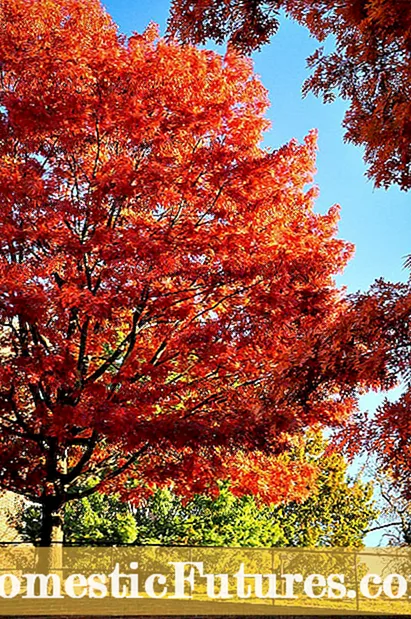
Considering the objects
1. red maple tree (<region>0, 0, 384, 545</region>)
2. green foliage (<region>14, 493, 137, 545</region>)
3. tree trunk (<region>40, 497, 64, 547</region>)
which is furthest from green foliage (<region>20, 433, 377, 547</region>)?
red maple tree (<region>0, 0, 384, 545</region>)

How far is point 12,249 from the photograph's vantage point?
10070 mm

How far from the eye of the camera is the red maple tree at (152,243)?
903 cm

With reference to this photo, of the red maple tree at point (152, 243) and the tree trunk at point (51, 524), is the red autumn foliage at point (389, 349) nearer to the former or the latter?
the red maple tree at point (152, 243)

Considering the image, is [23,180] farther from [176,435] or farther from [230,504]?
[230,504]

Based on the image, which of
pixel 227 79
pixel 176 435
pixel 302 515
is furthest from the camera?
pixel 302 515

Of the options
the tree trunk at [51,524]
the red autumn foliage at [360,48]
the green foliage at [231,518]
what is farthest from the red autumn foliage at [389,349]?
the green foliage at [231,518]

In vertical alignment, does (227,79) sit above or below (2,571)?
above

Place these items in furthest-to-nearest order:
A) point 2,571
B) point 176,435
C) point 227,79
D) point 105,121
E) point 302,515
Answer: point 302,515, point 2,571, point 227,79, point 105,121, point 176,435

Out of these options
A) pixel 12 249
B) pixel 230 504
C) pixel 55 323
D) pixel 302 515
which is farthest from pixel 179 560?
pixel 12 249

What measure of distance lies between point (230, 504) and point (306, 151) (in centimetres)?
882

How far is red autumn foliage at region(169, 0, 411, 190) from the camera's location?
5.43 m

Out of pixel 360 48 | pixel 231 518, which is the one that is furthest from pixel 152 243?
pixel 231 518

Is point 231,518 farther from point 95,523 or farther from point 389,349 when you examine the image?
point 389,349

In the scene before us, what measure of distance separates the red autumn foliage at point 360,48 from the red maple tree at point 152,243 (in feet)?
8.51
